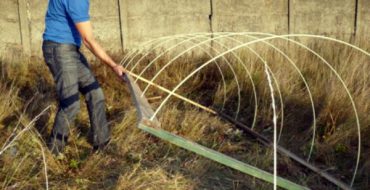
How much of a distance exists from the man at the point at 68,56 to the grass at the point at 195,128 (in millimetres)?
311

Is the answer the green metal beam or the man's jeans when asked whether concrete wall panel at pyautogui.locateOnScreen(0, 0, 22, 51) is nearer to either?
the man's jeans

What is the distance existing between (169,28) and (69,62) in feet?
16.4

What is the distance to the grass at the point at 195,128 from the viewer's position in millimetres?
3631

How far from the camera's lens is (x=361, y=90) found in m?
4.83

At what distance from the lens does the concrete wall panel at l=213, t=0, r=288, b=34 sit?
28.6ft

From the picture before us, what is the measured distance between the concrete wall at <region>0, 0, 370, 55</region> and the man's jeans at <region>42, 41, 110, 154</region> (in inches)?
167

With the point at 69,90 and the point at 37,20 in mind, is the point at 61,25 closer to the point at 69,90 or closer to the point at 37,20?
the point at 69,90

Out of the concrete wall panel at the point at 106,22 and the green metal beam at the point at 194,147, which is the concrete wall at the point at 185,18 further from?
the green metal beam at the point at 194,147

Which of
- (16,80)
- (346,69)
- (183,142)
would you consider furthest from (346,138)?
(16,80)

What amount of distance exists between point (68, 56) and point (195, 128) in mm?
1538

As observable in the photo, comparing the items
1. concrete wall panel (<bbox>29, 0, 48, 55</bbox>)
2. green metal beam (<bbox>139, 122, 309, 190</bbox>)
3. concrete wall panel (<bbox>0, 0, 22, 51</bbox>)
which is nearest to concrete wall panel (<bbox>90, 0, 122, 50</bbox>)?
concrete wall panel (<bbox>29, 0, 48, 55</bbox>)

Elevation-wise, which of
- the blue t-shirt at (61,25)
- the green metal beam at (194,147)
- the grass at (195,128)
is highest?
the blue t-shirt at (61,25)

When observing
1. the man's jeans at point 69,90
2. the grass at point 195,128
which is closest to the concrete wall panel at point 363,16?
the grass at point 195,128

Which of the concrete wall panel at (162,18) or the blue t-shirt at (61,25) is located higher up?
the blue t-shirt at (61,25)
